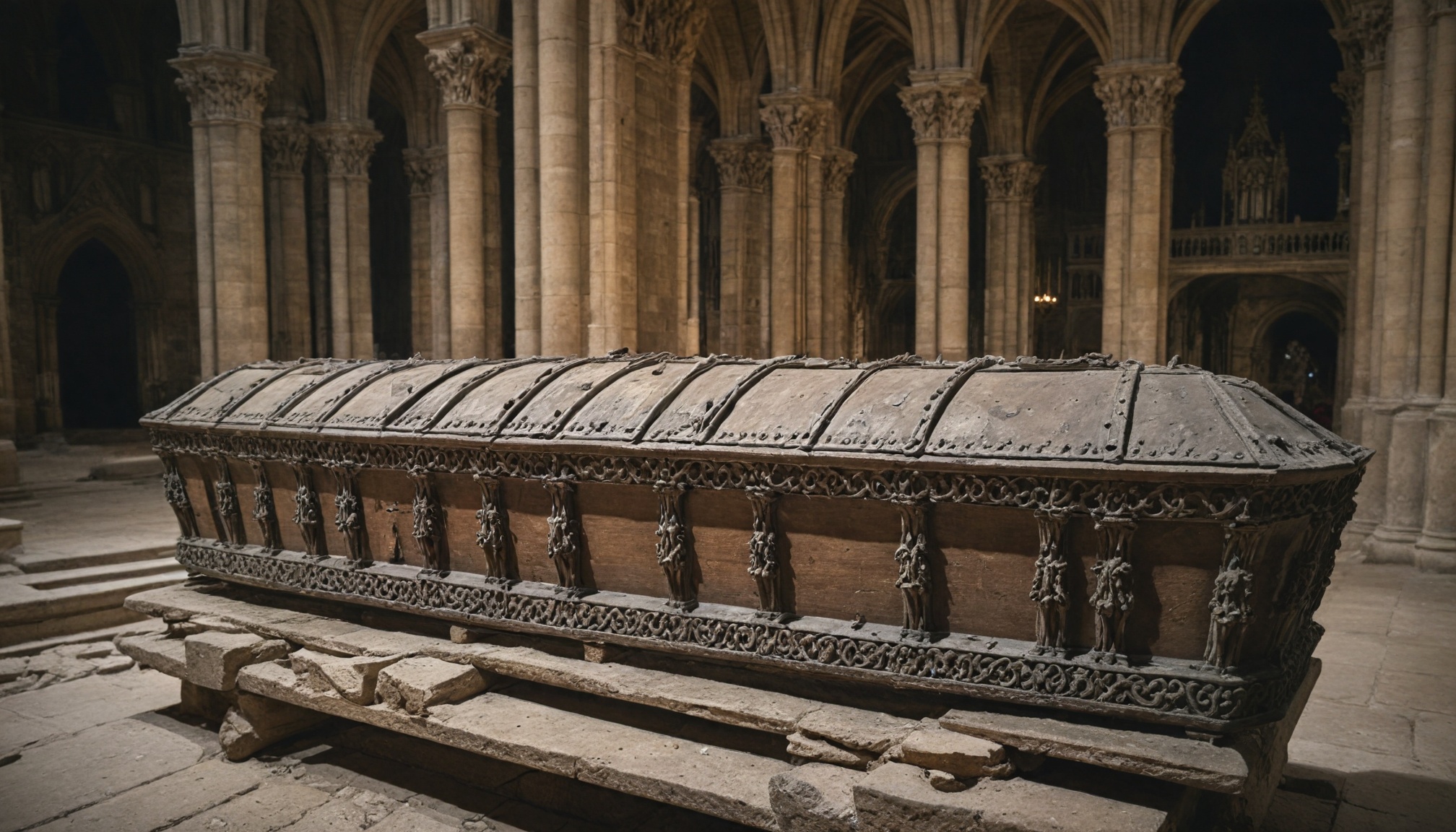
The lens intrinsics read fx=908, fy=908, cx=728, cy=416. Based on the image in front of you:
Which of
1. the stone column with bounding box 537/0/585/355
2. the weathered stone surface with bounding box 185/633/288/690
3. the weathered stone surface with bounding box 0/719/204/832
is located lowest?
the weathered stone surface with bounding box 0/719/204/832

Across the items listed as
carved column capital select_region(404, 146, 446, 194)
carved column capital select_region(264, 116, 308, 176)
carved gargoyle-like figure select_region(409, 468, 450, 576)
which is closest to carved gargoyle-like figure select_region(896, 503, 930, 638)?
carved gargoyle-like figure select_region(409, 468, 450, 576)

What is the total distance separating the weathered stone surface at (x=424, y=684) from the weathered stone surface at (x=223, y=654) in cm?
93

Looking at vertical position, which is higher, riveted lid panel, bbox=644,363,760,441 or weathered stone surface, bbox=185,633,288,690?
riveted lid panel, bbox=644,363,760,441

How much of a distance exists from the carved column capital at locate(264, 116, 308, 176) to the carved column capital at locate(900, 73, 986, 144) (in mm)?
10538

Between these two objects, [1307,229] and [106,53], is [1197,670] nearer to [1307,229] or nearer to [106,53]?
[1307,229]

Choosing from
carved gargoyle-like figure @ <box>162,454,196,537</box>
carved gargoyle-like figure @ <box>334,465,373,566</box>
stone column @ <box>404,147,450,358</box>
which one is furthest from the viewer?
stone column @ <box>404,147,450,358</box>

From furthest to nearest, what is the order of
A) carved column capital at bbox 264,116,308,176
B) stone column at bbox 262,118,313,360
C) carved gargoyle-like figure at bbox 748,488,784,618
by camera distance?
1. stone column at bbox 262,118,313,360
2. carved column capital at bbox 264,116,308,176
3. carved gargoyle-like figure at bbox 748,488,784,618

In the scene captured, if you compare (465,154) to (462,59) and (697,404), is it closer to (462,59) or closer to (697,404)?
(462,59)

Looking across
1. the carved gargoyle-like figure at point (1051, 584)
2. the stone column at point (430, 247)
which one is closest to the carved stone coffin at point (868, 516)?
the carved gargoyle-like figure at point (1051, 584)

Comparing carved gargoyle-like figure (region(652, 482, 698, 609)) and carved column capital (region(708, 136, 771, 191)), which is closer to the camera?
carved gargoyle-like figure (region(652, 482, 698, 609))

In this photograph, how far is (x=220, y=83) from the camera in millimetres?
12438

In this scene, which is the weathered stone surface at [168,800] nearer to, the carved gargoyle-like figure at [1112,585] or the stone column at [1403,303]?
the carved gargoyle-like figure at [1112,585]

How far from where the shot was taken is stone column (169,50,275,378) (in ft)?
41.1

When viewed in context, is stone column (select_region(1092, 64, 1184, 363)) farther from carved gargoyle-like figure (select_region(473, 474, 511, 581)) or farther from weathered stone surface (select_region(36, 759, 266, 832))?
weathered stone surface (select_region(36, 759, 266, 832))
